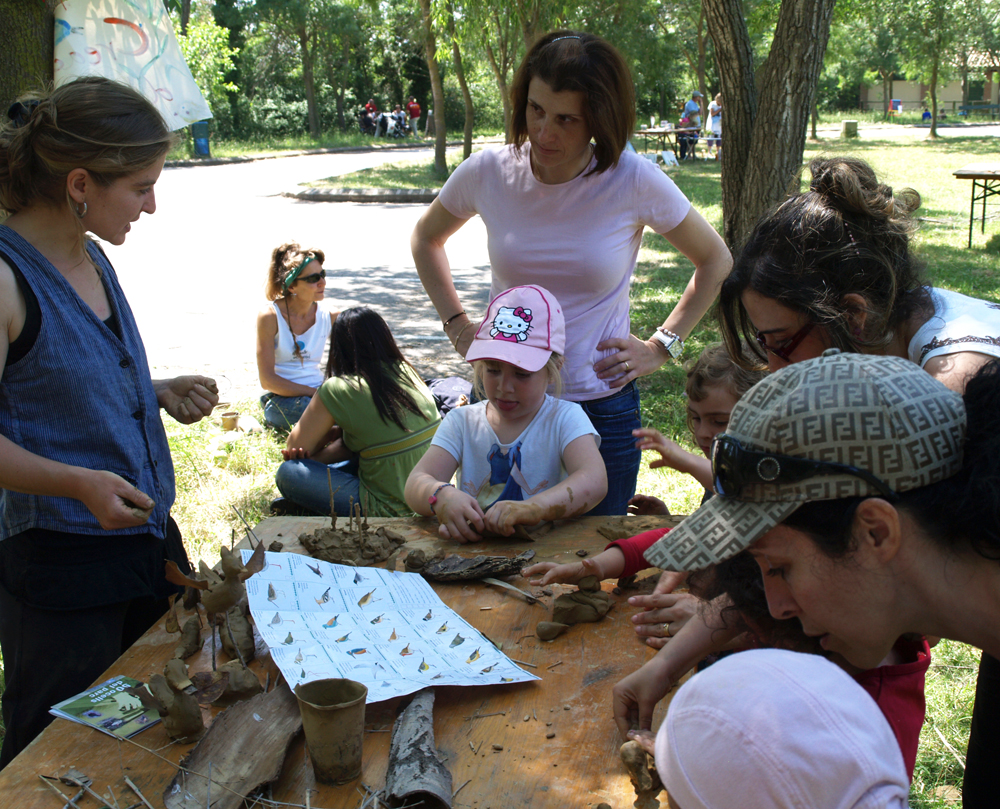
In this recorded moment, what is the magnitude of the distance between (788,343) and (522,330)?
2.84 ft

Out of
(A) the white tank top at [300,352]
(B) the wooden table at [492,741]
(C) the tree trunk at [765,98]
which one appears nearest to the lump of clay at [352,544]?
(B) the wooden table at [492,741]

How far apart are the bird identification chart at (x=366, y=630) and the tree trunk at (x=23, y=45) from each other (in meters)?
2.12

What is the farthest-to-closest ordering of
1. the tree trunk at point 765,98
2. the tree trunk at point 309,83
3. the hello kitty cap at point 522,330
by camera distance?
the tree trunk at point 309,83 < the tree trunk at point 765,98 < the hello kitty cap at point 522,330

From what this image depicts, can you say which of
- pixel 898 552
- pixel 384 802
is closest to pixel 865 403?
pixel 898 552

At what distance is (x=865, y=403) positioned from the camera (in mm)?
1014

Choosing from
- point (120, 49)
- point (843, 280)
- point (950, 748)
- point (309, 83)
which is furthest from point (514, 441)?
point (309, 83)

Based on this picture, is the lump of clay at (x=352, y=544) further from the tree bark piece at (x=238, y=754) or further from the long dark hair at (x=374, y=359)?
the long dark hair at (x=374, y=359)

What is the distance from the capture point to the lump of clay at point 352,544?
86.0 inches

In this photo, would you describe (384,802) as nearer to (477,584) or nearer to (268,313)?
(477,584)

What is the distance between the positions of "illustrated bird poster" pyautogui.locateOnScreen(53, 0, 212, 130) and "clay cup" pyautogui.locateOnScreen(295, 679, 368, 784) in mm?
2377

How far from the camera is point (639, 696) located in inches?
58.3

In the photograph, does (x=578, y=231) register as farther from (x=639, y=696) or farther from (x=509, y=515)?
(x=639, y=696)

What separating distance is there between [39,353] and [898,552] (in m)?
1.77

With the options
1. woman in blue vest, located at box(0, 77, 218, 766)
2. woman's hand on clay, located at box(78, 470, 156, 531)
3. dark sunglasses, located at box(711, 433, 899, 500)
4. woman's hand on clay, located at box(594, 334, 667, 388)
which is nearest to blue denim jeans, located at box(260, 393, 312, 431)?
woman's hand on clay, located at box(594, 334, 667, 388)
